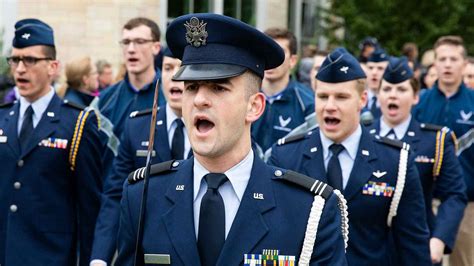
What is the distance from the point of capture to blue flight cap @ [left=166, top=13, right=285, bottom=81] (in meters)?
3.65

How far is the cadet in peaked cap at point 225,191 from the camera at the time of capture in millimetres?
3553

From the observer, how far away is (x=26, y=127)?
250 inches

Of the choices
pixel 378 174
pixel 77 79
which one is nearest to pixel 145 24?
pixel 77 79

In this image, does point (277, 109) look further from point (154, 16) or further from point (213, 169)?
point (154, 16)

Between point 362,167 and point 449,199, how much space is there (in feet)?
6.07

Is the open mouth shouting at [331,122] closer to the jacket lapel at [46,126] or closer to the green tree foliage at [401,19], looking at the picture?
the jacket lapel at [46,126]

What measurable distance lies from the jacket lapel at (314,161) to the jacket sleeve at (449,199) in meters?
1.81

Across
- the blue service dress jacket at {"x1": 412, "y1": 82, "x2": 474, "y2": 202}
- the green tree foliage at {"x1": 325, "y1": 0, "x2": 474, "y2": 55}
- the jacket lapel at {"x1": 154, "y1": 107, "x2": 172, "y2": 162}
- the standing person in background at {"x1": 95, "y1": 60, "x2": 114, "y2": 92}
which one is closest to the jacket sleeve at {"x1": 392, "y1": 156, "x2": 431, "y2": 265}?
the jacket lapel at {"x1": 154, "y1": 107, "x2": 172, "y2": 162}

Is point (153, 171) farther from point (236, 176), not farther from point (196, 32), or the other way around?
point (196, 32)

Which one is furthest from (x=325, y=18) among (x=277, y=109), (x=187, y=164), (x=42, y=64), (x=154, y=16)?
(x=187, y=164)

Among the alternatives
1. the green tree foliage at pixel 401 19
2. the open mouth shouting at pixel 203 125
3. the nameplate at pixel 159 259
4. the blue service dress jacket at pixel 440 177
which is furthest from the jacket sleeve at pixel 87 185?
the green tree foliage at pixel 401 19

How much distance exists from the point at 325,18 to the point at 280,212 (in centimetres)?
2125

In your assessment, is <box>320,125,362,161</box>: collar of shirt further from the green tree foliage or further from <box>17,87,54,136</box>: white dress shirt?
the green tree foliage

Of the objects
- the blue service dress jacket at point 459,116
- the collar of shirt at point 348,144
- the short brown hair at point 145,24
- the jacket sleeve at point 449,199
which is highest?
the short brown hair at point 145,24
